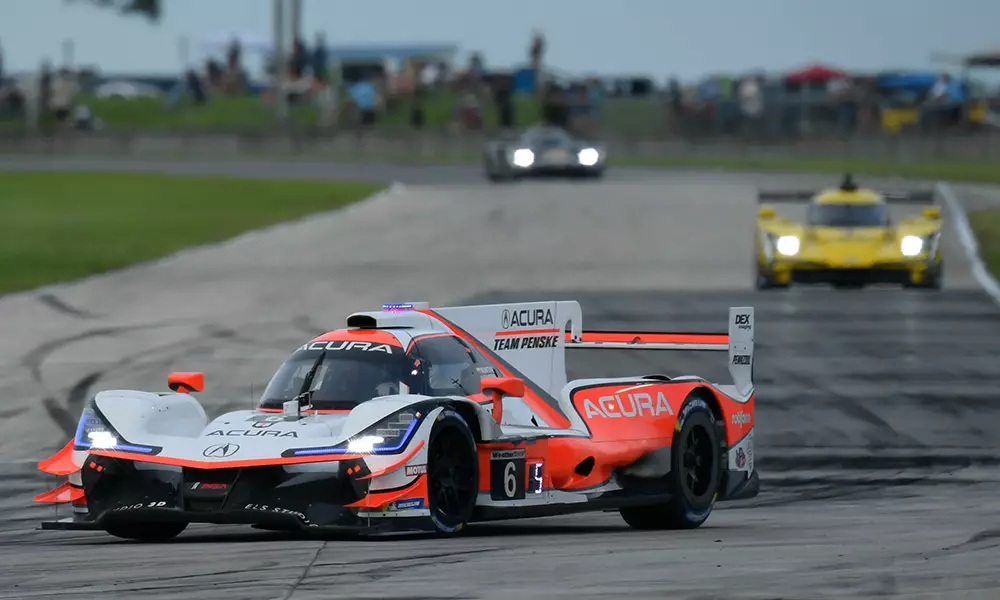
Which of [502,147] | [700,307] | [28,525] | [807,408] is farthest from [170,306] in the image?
[502,147]

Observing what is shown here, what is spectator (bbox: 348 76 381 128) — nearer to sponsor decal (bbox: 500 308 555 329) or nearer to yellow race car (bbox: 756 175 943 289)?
yellow race car (bbox: 756 175 943 289)

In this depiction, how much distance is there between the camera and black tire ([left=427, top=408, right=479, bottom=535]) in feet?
29.6

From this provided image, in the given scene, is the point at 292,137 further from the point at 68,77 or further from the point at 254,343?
the point at 254,343

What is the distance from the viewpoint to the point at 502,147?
4391 centimetres

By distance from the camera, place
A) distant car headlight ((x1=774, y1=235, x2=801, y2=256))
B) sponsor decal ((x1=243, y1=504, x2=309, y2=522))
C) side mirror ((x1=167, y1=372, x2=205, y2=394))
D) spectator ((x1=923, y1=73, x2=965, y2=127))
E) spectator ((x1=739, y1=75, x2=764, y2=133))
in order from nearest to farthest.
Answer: sponsor decal ((x1=243, y1=504, x2=309, y2=522)), side mirror ((x1=167, y1=372, x2=205, y2=394)), distant car headlight ((x1=774, y1=235, x2=801, y2=256)), spectator ((x1=923, y1=73, x2=965, y2=127)), spectator ((x1=739, y1=75, x2=764, y2=133))

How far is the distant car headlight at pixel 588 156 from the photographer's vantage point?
43.6 metres

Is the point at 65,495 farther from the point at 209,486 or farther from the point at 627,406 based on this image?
the point at 627,406

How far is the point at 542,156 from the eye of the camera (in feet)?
141

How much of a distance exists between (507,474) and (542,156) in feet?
111

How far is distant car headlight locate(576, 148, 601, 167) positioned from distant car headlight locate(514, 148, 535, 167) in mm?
1092

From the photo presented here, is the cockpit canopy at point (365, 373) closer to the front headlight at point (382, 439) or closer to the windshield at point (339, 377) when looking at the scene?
the windshield at point (339, 377)

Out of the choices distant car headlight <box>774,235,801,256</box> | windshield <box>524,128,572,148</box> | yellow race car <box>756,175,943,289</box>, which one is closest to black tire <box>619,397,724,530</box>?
yellow race car <box>756,175,943,289</box>

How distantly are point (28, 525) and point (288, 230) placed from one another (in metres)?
22.3

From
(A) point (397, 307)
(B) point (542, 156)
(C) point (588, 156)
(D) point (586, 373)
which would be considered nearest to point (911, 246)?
(D) point (586, 373)
